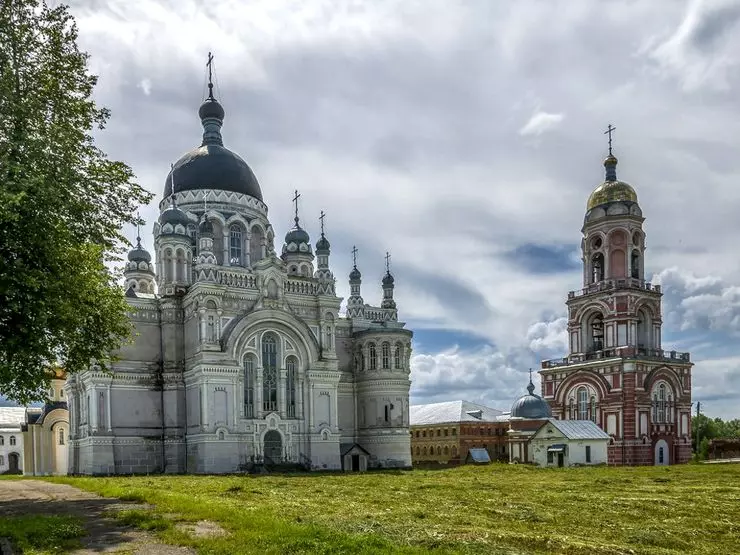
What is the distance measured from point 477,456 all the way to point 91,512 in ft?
138

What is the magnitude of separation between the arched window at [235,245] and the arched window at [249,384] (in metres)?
8.49

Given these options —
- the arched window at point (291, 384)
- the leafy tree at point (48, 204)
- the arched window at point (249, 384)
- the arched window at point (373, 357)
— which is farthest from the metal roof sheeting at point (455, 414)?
the leafy tree at point (48, 204)

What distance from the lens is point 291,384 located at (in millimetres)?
43188

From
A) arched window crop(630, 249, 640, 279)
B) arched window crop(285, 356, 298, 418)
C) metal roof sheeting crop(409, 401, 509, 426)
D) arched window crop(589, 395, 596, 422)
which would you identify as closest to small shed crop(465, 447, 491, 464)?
metal roof sheeting crop(409, 401, 509, 426)

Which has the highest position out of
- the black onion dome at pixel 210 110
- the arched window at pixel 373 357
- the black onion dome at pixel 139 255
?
the black onion dome at pixel 210 110

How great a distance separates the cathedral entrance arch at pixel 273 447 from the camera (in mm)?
41594

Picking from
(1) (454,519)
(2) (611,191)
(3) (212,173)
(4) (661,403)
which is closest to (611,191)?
(2) (611,191)

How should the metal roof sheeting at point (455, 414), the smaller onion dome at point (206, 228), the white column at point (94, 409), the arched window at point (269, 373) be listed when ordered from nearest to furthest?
1. the white column at point (94, 409)
2. the arched window at point (269, 373)
3. the smaller onion dome at point (206, 228)
4. the metal roof sheeting at point (455, 414)

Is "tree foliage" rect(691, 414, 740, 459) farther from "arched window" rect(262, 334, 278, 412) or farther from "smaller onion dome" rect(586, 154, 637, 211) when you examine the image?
"arched window" rect(262, 334, 278, 412)

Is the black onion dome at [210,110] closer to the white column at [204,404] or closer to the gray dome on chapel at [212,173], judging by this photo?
the gray dome on chapel at [212,173]

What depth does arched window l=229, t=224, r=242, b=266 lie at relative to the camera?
157 feet

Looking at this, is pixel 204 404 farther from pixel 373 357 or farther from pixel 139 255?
pixel 139 255

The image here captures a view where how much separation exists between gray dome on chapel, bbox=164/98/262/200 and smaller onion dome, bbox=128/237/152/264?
4.27m

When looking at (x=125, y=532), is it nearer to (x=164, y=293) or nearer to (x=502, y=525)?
(x=502, y=525)
